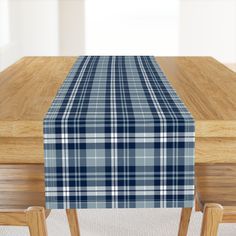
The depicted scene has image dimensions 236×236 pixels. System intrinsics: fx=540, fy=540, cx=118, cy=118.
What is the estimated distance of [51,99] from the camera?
1.67 metres

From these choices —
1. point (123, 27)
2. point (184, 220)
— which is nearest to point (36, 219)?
point (184, 220)

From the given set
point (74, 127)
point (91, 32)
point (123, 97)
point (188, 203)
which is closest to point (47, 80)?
point (123, 97)

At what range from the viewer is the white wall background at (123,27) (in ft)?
20.2

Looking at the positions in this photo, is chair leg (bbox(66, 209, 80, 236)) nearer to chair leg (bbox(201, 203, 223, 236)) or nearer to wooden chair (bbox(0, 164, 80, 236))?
wooden chair (bbox(0, 164, 80, 236))

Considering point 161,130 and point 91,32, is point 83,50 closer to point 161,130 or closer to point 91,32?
point 91,32

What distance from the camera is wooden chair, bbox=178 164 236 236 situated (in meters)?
1.47

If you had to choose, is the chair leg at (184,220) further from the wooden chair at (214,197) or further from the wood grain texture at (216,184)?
the wood grain texture at (216,184)

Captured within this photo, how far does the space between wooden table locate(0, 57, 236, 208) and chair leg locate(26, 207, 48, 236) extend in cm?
13

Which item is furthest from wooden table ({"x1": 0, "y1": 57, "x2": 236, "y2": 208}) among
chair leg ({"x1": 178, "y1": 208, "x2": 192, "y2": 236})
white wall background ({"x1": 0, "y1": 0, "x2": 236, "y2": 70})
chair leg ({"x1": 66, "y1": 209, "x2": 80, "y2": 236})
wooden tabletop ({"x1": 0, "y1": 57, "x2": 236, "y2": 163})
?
white wall background ({"x1": 0, "y1": 0, "x2": 236, "y2": 70})

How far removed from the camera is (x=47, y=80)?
6.82 ft

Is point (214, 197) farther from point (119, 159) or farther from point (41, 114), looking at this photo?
point (41, 114)

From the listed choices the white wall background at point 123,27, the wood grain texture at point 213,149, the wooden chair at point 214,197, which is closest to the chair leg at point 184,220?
the wooden chair at point 214,197

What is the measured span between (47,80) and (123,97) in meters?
0.53

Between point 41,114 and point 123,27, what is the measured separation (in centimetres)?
488
